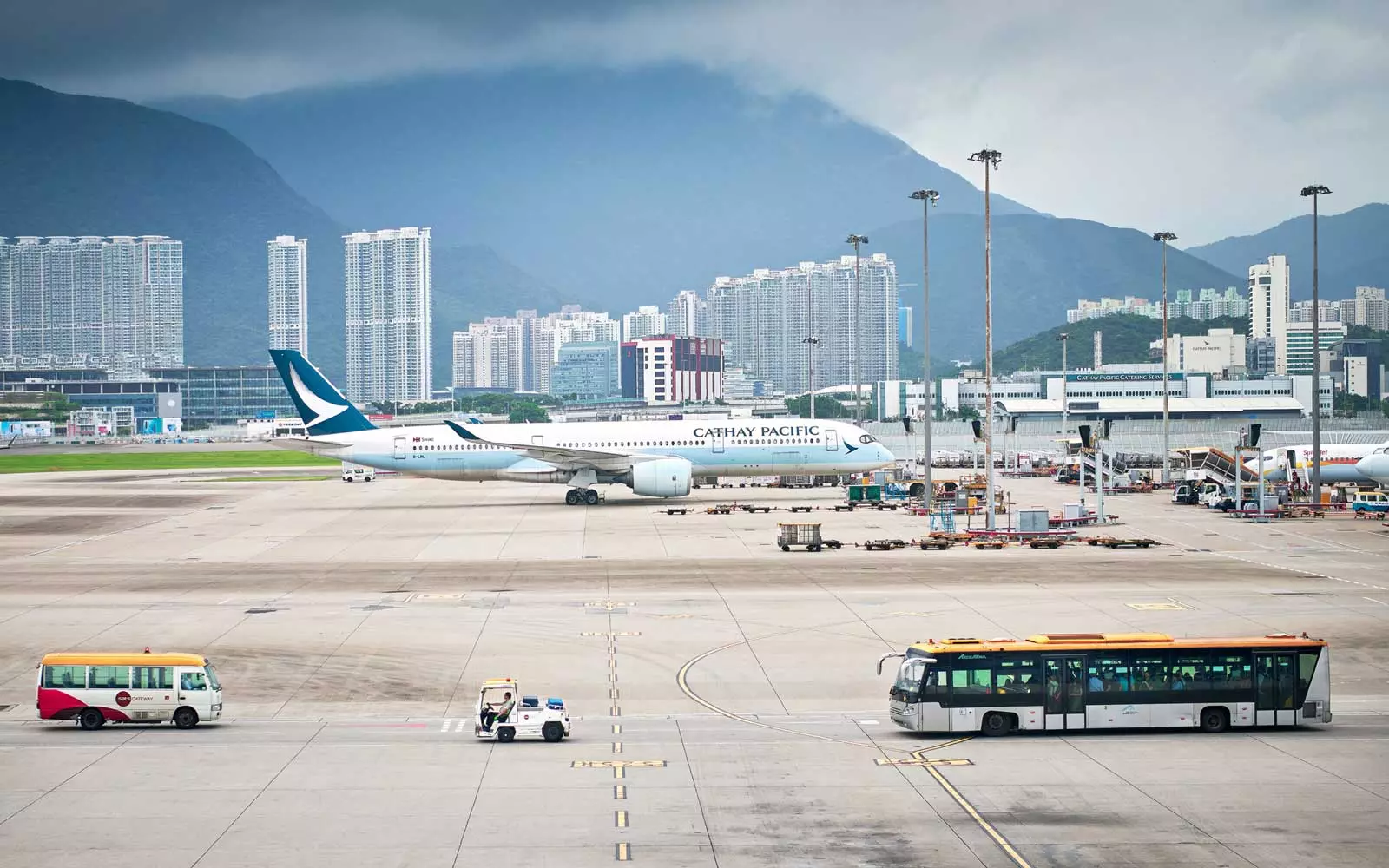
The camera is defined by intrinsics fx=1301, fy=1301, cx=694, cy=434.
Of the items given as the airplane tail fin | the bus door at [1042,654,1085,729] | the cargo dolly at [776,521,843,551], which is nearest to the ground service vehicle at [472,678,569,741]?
the bus door at [1042,654,1085,729]

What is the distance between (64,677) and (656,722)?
1227 centimetres

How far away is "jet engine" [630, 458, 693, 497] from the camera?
76.5 m

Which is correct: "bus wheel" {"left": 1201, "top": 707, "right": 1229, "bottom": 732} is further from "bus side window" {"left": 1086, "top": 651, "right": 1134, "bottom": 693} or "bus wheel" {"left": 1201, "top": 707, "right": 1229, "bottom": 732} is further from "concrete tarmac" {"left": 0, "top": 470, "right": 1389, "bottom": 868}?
"bus side window" {"left": 1086, "top": 651, "right": 1134, "bottom": 693}

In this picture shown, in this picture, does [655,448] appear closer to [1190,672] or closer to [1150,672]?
[1150,672]

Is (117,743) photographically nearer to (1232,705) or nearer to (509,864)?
(509,864)

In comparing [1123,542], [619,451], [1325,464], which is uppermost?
[619,451]

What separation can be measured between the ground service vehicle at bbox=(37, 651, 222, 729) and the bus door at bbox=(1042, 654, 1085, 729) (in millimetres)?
16986

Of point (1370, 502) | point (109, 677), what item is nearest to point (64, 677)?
point (109, 677)

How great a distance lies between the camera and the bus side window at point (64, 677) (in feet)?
87.9

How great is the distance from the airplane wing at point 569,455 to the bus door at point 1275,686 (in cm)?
5381

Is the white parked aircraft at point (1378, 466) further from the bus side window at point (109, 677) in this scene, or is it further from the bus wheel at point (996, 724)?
the bus side window at point (109, 677)

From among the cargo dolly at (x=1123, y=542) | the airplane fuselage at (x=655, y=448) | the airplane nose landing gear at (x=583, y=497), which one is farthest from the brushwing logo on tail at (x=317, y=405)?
the cargo dolly at (x=1123, y=542)

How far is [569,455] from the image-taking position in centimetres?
7812

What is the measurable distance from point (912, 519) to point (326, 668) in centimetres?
4297
